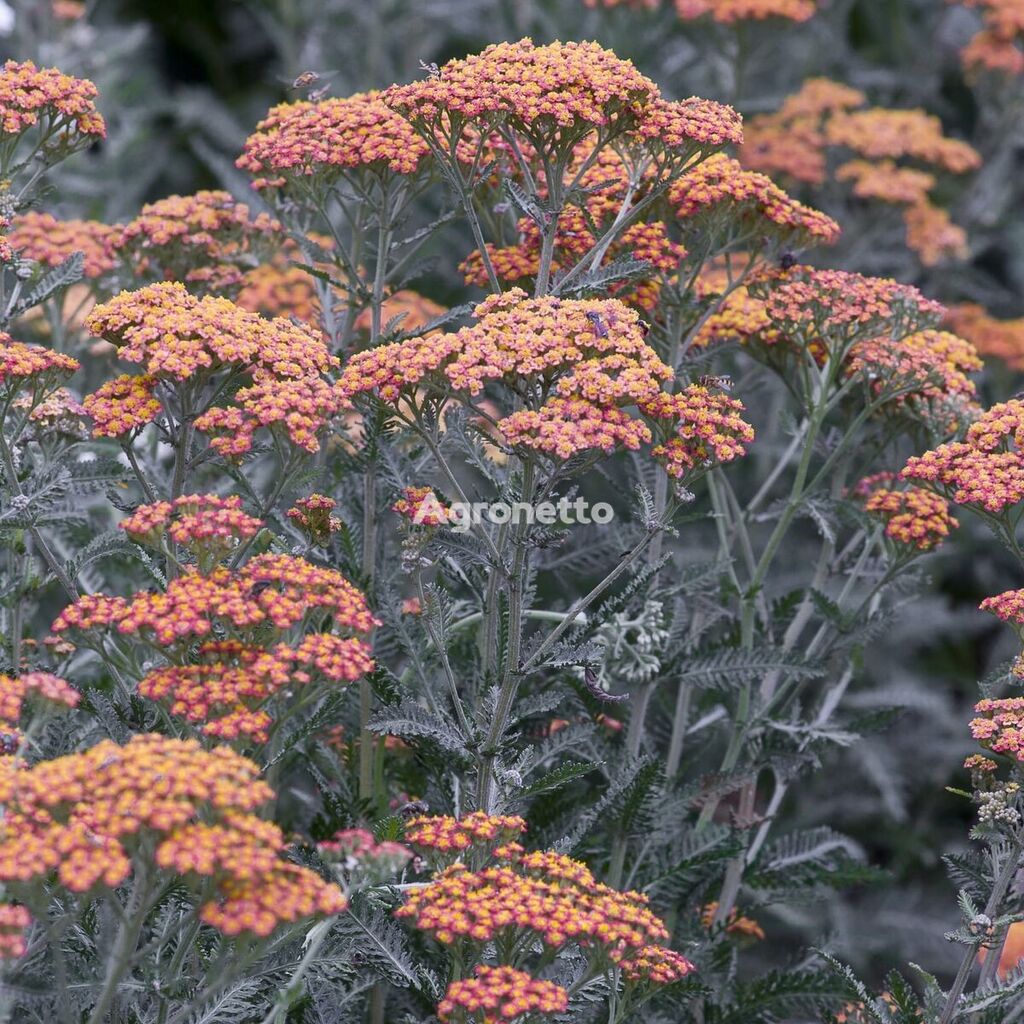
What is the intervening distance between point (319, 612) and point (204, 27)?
10993 mm

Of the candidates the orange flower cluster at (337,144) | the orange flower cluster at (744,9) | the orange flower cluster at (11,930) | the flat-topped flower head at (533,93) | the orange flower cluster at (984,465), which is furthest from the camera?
the orange flower cluster at (744,9)

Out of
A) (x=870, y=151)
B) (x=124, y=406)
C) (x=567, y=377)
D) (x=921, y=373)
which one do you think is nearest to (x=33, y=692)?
(x=124, y=406)

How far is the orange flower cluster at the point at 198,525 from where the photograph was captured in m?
4.14

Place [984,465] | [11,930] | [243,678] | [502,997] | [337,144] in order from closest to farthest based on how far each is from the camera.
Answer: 1. [11,930]
2. [502,997]
3. [243,678]
4. [984,465]
5. [337,144]

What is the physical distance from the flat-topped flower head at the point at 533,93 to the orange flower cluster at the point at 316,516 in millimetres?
1227

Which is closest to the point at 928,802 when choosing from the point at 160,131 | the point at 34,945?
the point at 34,945

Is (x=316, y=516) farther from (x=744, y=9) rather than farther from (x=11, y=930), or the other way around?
(x=744, y=9)

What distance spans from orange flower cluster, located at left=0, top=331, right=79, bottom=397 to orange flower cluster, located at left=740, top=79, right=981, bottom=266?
14.8ft

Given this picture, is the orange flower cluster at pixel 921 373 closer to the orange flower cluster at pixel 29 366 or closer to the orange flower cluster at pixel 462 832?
the orange flower cluster at pixel 462 832

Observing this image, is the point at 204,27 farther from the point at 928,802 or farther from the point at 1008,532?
the point at 1008,532

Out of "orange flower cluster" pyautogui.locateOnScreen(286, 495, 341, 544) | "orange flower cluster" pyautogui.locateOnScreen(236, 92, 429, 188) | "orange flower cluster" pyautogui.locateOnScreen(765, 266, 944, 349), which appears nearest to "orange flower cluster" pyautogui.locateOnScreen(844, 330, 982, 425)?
"orange flower cluster" pyautogui.locateOnScreen(765, 266, 944, 349)

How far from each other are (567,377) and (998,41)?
5.88 m

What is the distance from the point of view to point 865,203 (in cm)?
895

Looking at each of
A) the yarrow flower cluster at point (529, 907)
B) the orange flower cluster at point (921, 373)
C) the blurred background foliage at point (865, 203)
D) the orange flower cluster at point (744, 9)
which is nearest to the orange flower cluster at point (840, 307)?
the orange flower cluster at point (921, 373)
